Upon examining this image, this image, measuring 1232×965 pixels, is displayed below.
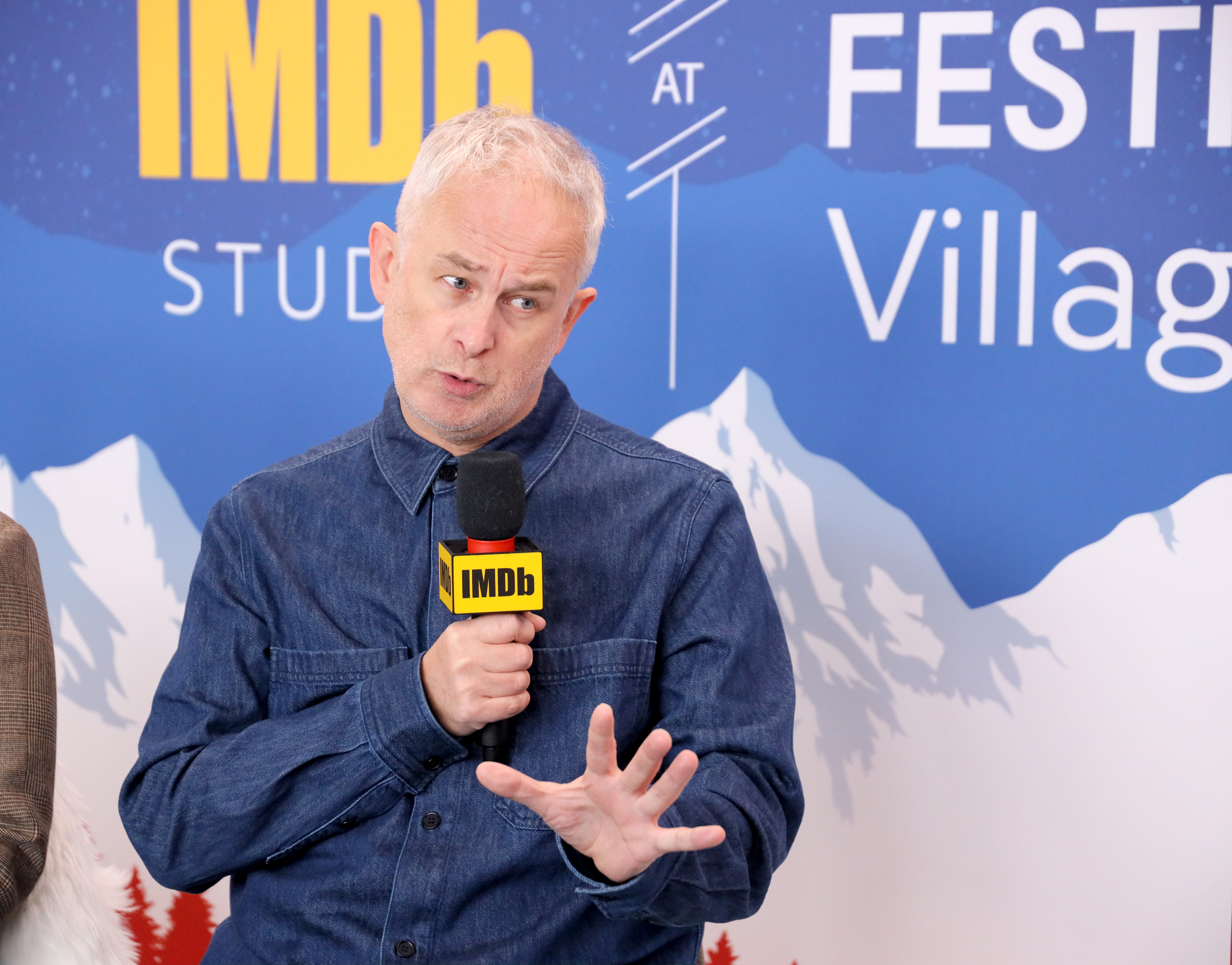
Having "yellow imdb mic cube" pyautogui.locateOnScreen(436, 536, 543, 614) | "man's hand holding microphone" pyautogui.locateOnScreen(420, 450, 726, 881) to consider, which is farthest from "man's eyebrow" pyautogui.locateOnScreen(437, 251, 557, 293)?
"yellow imdb mic cube" pyautogui.locateOnScreen(436, 536, 543, 614)

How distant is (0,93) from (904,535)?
197 cm

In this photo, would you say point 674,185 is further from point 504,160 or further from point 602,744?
point 602,744

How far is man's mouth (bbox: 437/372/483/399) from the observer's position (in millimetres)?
1419

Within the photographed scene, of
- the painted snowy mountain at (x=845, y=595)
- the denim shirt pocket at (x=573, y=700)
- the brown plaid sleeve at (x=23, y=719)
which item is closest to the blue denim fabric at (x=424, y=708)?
the denim shirt pocket at (x=573, y=700)

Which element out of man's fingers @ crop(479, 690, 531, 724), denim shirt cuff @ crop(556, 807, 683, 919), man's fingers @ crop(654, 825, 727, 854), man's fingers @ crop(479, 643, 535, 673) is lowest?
denim shirt cuff @ crop(556, 807, 683, 919)

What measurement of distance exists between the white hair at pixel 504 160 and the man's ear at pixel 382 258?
0.11 ft

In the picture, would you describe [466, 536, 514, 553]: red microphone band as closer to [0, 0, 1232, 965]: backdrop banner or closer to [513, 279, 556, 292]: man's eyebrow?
[513, 279, 556, 292]: man's eyebrow

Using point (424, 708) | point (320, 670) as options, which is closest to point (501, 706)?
point (424, 708)

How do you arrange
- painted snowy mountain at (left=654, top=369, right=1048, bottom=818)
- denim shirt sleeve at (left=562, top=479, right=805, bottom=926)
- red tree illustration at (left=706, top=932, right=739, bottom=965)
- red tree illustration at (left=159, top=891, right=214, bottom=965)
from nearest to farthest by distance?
denim shirt sleeve at (left=562, top=479, right=805, bottom=926), painted snowy mountain at (left=654, top=369, right=1048, bottom=818), red tree illustration at (left=706, top=932, right=739, bottom=965), red tree illustration at (left=159, top=891, right=214, bottom=965)

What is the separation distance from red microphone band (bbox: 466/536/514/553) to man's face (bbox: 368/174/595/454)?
345 millimetres

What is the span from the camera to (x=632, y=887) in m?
1.14

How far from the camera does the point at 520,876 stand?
4.60 ft

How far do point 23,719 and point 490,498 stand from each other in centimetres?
72

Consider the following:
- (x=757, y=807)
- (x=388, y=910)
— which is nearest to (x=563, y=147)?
(x=757, y=807)
